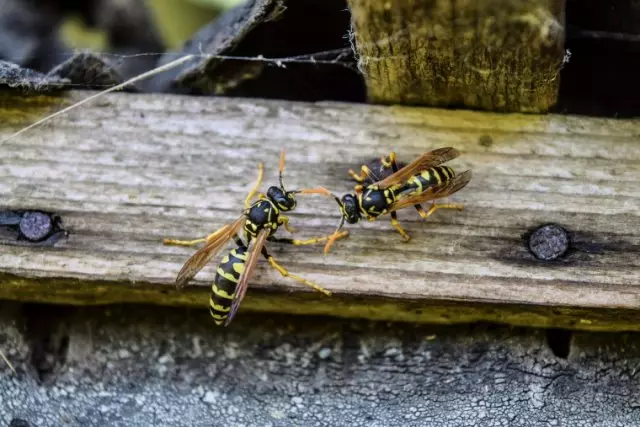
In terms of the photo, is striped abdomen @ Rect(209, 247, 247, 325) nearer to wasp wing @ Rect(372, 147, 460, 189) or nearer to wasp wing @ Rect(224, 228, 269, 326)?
wasp wing @ Rect(224, 228, 269, 326)

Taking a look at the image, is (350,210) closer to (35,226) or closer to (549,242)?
(549,242)

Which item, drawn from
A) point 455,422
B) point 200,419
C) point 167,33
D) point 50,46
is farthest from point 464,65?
point 167,33

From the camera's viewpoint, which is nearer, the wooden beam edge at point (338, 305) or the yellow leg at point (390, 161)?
the wooden beam edge at point (338, 305)

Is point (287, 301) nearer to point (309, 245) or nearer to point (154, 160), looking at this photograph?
point (309, 245)

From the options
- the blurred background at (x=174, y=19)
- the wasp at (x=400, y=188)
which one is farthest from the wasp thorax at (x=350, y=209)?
the blurred background at (x=174, y=19)

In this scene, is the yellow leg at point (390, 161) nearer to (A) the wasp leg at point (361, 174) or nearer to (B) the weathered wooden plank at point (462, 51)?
(A) the wasp leg at point (361, 174)

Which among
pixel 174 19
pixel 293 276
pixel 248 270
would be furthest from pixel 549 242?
pixel 174 19

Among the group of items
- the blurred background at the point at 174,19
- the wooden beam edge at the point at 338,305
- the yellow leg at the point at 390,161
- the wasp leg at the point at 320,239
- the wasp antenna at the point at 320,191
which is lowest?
the wooden beam edge at the point at 338,305
